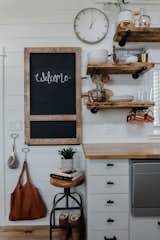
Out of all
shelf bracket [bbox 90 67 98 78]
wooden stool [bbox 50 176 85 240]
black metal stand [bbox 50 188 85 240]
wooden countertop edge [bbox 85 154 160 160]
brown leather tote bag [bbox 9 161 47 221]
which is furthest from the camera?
brown leather tote bag [bbox 9 161 47 221]

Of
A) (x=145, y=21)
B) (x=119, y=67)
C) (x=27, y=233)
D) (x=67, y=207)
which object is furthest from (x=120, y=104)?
(x=27, y=233)

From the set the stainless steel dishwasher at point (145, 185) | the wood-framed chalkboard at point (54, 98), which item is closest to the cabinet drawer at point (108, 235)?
the stainless steel dishwasher at point (145, 185)

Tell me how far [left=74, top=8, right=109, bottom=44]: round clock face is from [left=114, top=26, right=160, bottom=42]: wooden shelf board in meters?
0.21

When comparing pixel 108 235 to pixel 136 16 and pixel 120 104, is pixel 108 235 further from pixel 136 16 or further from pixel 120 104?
pixel 136 16

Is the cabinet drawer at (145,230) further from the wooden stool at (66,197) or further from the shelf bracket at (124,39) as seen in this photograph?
the shelf bracket at (124,39)

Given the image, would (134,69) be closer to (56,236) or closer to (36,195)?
(36,195)

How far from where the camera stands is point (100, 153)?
2.20 meters

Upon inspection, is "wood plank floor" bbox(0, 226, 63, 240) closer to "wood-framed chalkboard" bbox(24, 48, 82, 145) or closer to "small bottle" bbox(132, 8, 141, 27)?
"wood-framed chalkboard" bbox(24, 48, 82, 145)

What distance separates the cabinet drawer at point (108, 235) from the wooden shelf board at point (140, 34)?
76.0 inches

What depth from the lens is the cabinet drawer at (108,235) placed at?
7.10 feet

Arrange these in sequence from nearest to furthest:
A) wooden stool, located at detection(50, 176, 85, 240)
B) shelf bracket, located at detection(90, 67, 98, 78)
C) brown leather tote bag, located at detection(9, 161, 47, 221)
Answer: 1. wooden stool, located at detection(50, 176, 85, 240)
2. shelf bracket, located at detection(90, 67, 98, 78)
3. brown leather tote bag, located at detection(9, 161, 47, 221)

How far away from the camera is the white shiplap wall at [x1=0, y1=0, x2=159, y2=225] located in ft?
9.45

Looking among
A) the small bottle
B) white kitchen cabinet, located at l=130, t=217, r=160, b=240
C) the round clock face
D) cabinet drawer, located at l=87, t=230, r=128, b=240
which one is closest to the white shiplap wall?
the round clock face

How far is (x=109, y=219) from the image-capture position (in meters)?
2.15
